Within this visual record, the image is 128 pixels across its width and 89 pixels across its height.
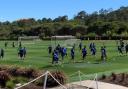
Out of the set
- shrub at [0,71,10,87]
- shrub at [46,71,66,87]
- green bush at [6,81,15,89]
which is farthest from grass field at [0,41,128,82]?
green bush at [6,81,15,89]

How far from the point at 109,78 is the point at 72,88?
489 centimetres

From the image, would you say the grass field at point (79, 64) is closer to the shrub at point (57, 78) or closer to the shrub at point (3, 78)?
the shrub at point (57, 78)

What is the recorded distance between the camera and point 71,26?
608 ft

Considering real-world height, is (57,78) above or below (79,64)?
above

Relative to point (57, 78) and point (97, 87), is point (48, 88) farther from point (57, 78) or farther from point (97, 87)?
point (97, 87)

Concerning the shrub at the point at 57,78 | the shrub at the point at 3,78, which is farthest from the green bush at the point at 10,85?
the shrub at the point at 57,78

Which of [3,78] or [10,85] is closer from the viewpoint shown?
[10,85]

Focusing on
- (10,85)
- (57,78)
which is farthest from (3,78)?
(57,78)

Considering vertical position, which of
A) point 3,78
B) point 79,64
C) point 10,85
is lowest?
point 79,64

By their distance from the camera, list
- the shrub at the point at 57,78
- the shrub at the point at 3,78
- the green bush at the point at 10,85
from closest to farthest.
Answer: the green bush at the point at 10,85 → the shrub at the point at 57,78 → the shrub at the point at 3,78

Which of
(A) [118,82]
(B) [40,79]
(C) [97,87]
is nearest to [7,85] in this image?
(B) [40,79]

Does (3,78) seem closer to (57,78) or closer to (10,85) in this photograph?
(10,85)

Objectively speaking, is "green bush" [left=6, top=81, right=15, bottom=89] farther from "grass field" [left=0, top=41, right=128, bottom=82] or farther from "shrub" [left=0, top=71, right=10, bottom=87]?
"grass field" [left=0, top=41, right=128, bottom=82]

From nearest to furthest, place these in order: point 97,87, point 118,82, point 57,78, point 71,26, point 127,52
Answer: point 97,87 < point 57,78 < point 118,82 < point 127,52 < point 71,26
